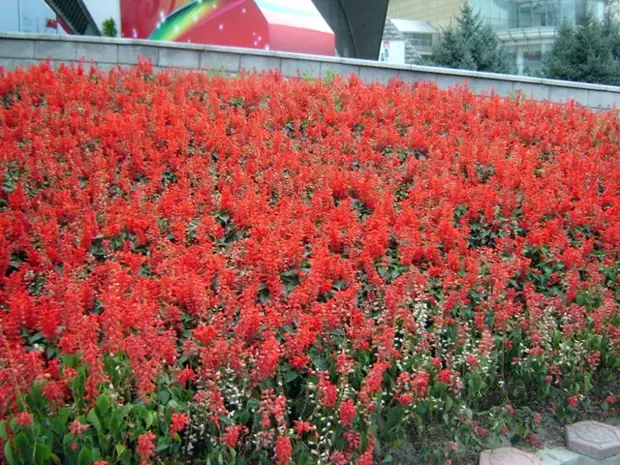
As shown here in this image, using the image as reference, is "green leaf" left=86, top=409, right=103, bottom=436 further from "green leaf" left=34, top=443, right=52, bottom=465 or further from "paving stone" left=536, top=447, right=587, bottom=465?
"paving stone" left=536, top=447, right=587, bottom=465

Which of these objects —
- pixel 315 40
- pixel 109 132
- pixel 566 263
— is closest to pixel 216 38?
pixel 315 40

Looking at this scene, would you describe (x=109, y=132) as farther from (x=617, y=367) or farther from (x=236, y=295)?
(x=617, y=367)

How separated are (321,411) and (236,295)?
2.86 feet

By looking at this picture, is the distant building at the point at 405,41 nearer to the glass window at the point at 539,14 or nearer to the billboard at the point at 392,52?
the billboard at the point at 392,52

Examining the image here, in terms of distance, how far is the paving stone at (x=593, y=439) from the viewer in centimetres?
356

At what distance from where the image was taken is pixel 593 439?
3643 mm

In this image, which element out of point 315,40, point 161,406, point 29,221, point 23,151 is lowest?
point 161,406

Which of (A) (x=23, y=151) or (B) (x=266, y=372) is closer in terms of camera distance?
(B) (x=266, y=372)

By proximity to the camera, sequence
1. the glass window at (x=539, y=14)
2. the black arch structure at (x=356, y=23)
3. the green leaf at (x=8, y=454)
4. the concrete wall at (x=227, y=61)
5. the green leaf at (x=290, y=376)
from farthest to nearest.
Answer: the glass window at (x=539, y=14), the black arch structure at (x=356, y=23), the concrete wall at (x=227, y=61), the green leaf at (x=290, y=376), the green leaf at (x=8, y=454)

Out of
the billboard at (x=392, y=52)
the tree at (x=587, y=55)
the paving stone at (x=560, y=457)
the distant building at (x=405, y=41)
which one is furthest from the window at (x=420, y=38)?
the paving stone at (x=560, y=457)

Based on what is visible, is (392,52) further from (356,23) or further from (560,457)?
A: (560,457)

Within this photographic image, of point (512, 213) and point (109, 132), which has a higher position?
point (109, 132)

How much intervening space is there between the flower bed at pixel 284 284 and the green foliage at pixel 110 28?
936cm

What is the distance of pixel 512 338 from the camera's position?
3.91 meters
